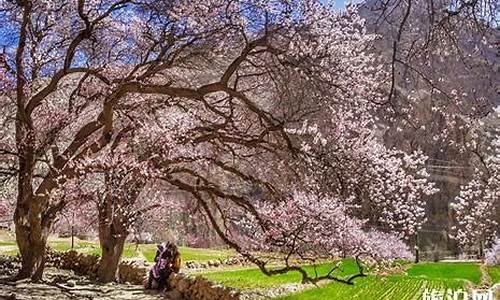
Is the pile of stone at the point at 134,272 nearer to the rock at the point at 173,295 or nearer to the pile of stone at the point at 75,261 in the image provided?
the pile of stone at the point at 75,261

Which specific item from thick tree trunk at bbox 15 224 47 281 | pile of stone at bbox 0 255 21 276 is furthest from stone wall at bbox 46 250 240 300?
thick tree trunk at bbox 15 224 47 281

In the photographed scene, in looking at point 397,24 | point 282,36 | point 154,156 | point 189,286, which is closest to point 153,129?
point 154,156

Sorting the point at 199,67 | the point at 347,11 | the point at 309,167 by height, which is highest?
the point at 347,11

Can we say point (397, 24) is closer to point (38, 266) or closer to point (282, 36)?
point (282, 36)

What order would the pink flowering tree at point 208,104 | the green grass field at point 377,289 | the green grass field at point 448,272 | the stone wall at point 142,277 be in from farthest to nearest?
1. the green grass field at point 448,272
2. the stone wall at point 142,277
3. the green grass field at point 377,289
4. the pink flowering tree at point 208,104

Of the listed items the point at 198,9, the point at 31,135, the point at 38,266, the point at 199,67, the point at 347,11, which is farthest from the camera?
the point at 38,266

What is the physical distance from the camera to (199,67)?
10.8 meters

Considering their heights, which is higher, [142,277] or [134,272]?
[134,272]

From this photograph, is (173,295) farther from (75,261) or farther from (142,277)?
(75,261)

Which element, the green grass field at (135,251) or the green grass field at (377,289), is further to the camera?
the green grass field at (135,251)

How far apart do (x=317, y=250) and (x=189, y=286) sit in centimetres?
472

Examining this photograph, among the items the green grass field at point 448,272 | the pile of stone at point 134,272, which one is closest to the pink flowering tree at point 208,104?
the pile of stone at point 134,272

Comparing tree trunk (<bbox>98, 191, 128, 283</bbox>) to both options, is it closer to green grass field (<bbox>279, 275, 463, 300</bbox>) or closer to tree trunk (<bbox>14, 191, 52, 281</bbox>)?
tree trunk (<bbox>14, 191, 52, 281</bbox>)

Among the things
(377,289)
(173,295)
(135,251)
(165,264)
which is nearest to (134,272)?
(165,264)
